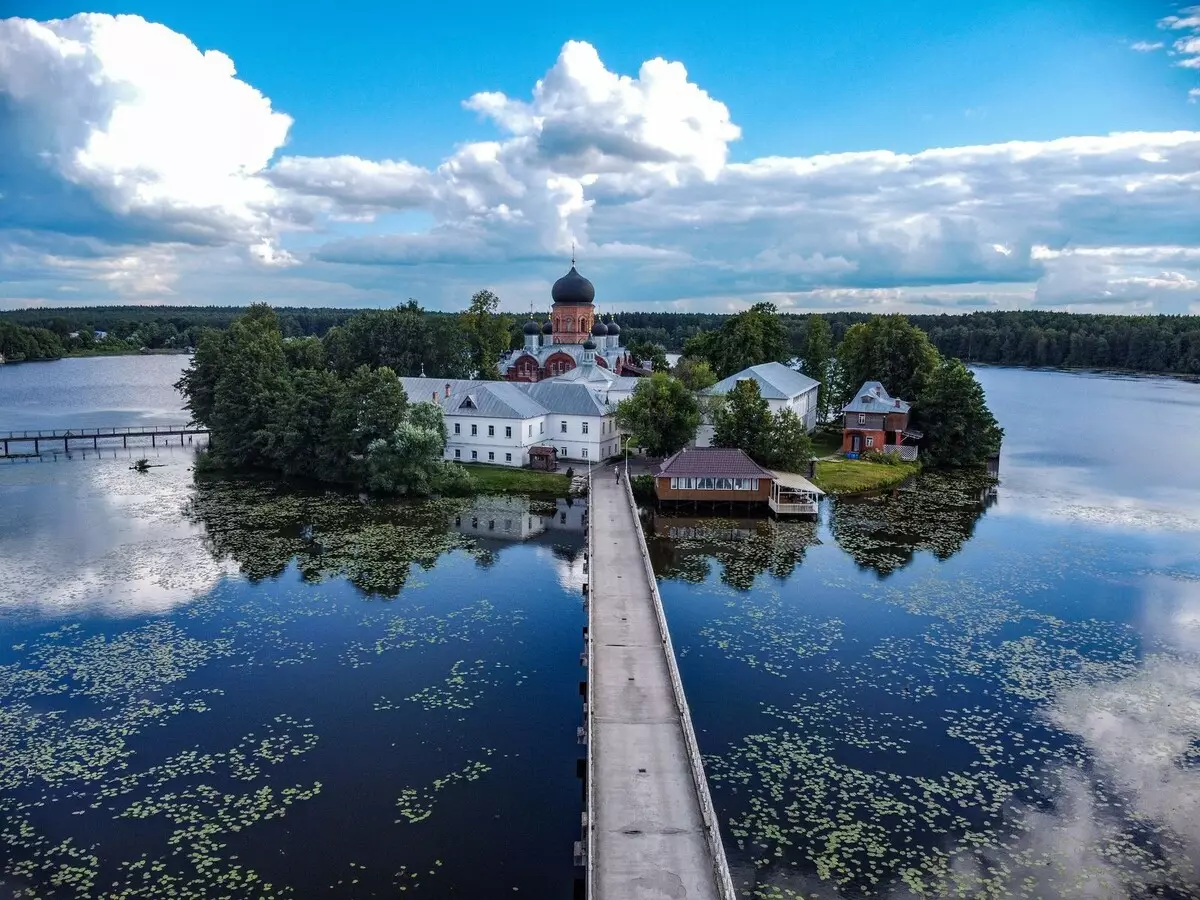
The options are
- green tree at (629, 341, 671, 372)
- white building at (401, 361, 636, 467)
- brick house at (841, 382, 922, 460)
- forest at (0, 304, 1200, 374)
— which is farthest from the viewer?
forest at (0, 304, 1200, 374)

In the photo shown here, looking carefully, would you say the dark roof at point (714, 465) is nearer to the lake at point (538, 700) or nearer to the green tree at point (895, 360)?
the lake at point (538, 700)

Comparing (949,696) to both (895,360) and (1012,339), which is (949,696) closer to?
(895,360)

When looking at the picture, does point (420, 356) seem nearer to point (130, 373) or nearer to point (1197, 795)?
point (1197, 795)

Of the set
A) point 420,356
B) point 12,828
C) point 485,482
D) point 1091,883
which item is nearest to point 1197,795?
point 1091,883

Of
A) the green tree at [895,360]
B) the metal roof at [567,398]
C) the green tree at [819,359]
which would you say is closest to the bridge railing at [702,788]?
the metal roof at [567,398]

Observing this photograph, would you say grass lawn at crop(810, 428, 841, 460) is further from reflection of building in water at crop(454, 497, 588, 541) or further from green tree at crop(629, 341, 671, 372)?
reflection of building in water at crop(454, 497, 588, 541)

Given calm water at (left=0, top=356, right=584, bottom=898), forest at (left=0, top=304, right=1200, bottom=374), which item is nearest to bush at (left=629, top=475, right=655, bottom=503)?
calm water at (left=0, top=356, right=584, bottom=898)
